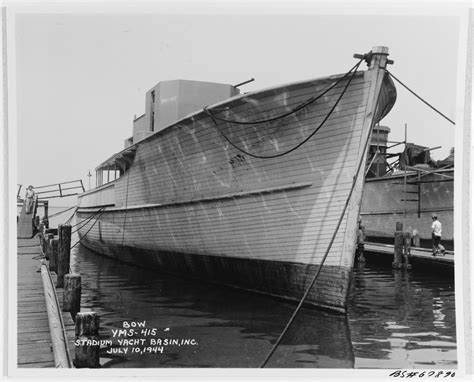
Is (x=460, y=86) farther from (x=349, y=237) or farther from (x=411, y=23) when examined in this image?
(x=349, y=237)

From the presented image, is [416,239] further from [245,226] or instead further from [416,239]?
[245,226]

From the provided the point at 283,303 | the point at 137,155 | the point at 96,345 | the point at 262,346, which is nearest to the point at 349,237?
the point at 283,303

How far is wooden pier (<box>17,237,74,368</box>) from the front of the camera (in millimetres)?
5477

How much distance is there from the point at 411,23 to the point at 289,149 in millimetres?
2996

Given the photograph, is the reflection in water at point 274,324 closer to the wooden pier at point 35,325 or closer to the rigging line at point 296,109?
the wooden pier at point 35,325

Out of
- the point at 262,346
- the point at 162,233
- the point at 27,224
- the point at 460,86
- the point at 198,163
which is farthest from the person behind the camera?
the point at 27,224

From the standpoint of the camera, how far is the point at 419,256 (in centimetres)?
1505

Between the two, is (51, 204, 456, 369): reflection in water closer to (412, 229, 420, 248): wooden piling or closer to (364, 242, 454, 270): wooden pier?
(364, 242, 454, 270): wooden pier

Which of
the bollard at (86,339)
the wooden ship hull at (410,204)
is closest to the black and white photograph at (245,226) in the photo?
the bollard at (86,339)

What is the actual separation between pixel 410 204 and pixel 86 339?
1588cm

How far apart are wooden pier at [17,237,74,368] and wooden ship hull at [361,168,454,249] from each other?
42.3 feet

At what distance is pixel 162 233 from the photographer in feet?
39.2

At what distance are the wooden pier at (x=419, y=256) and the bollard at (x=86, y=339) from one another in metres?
10.7

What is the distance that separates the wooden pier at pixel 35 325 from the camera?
5477 mm
